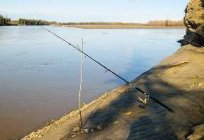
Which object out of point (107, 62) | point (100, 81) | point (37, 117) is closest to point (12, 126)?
point (37, 117)

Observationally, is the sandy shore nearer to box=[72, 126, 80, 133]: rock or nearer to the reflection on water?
box=[72, 126, 80, 133]: rock

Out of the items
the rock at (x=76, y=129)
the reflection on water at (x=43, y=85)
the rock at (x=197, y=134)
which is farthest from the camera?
the reflection on water at (x=43, y=85)

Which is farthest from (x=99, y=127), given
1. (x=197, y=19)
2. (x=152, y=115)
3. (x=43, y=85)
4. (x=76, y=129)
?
(x=197, y=19)

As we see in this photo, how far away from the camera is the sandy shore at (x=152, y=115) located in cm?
875

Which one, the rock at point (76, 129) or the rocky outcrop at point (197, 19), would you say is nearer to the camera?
the rock at point (76, 129)

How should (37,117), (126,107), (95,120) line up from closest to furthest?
1. (95,120)
2. (126,107)
3. (37,117)

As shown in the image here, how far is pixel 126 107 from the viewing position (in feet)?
39.1

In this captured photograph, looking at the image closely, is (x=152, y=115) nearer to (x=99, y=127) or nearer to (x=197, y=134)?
(x=99, y=127)

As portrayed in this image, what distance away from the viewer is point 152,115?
10.1 meters

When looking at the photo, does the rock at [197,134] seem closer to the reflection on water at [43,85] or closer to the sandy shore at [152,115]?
the sandy shore at [152,115]

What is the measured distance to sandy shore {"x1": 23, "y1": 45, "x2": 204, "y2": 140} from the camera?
875 centimetres

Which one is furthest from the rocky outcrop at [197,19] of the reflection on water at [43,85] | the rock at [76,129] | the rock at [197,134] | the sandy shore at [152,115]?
the rock at [197,134]

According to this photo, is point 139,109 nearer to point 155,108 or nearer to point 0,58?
point 155,108

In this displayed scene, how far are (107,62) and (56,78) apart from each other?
32.5ft
